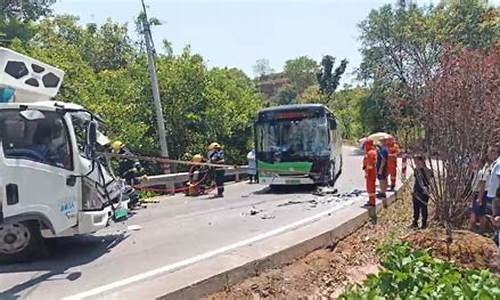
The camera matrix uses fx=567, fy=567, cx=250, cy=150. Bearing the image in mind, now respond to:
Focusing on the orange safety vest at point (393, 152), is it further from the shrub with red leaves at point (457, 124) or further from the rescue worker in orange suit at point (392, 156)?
the shrub with red leaves at point (457, 124)

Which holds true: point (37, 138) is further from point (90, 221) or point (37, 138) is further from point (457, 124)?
point (457, 124)

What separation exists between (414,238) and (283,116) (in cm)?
966

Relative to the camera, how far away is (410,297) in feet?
15.6

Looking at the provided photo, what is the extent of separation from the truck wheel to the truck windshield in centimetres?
95

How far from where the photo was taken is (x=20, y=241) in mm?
7840

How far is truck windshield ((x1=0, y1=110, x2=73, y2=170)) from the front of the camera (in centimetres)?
746

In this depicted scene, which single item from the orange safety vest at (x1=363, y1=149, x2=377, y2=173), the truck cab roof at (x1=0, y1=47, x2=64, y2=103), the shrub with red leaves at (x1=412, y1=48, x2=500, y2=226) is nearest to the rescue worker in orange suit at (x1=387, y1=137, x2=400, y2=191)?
the orange safety vest at (x1=363, y1=149, x2=377, y2=173)

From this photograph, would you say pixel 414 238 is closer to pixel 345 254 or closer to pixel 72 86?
pixel 345 254

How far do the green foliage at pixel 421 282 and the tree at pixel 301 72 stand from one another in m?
99.2

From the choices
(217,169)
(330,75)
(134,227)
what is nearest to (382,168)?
(217,169)

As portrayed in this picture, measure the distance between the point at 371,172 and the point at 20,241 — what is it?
7.03 m

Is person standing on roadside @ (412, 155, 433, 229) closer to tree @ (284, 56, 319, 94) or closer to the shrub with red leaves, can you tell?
the shrub with red leaves

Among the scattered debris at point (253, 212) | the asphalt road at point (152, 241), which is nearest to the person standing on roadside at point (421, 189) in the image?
the asphalt road at point (152, 241)

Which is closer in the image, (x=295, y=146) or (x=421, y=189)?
(x=421, y=189)
